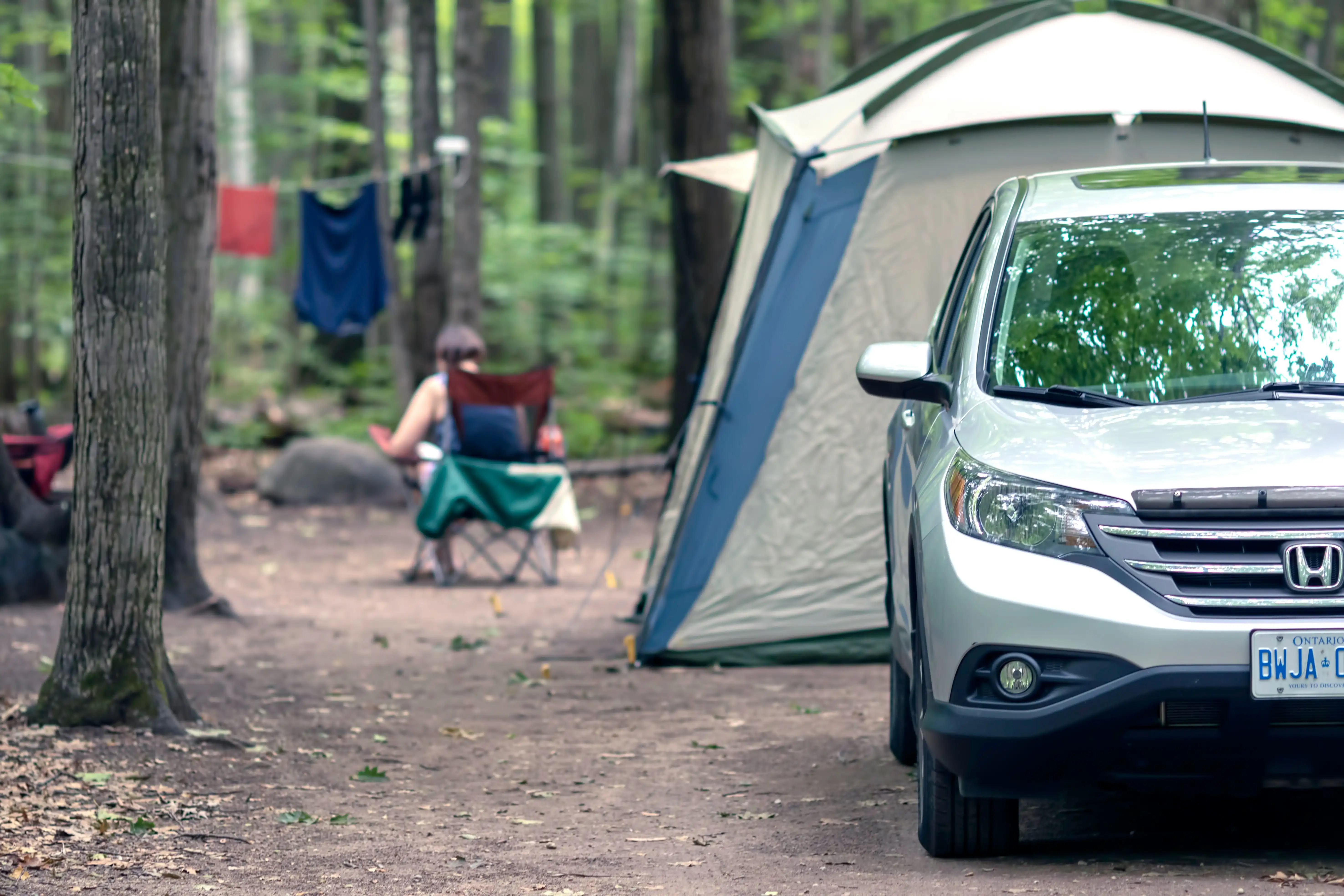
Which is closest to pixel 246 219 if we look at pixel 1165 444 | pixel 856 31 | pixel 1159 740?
pixel 856 31


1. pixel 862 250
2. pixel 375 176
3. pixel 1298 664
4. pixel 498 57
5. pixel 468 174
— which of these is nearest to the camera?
pixel 1298 664

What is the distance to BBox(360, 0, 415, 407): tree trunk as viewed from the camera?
18.9 metres

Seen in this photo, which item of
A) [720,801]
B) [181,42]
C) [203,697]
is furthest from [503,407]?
[720,801]

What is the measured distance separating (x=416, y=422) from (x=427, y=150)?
6.33 metres

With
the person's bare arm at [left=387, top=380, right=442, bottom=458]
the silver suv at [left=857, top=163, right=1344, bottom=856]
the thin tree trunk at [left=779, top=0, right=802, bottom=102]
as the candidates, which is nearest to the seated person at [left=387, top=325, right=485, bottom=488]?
the person's bare arm at [left=387, top=380, right=442, bottom=458]

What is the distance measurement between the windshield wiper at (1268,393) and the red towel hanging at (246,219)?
13.8 m

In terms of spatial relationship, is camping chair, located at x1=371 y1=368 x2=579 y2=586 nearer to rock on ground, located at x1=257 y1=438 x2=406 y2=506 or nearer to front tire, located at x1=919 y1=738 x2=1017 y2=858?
rock on ground, located at x1=257 y1=438 x2=406 y2=506

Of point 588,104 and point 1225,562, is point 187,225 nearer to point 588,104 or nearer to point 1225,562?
point 1225,562

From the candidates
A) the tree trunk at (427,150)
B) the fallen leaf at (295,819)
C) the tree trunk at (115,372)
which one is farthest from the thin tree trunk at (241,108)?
the fallen leaf at (295,819)

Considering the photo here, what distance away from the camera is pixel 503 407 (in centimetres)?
1139

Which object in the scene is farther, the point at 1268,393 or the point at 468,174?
the point at 468,174

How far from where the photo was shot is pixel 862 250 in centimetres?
786

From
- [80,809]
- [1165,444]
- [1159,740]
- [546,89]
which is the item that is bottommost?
[80,809]

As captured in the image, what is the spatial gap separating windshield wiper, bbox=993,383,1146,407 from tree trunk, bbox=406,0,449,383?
13.2m
